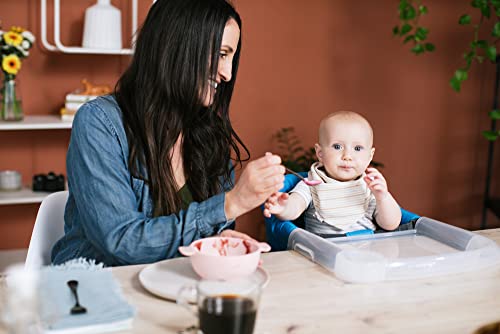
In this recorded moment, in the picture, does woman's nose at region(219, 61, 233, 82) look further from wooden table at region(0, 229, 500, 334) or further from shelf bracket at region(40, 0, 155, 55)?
shelf bracket at region(40, 0, 155, 55)

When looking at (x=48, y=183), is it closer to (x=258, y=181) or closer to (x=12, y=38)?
(x=12, y=38)

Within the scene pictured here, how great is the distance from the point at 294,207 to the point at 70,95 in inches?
64.4

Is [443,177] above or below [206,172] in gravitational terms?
below

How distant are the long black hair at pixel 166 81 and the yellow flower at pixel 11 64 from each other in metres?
1.51

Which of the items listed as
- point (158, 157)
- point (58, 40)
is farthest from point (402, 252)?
point (58, 40)

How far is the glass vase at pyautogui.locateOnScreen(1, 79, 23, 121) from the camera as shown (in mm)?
3150

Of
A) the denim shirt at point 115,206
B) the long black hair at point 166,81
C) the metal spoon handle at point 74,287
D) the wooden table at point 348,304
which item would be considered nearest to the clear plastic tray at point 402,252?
the wooden table at point 348,304

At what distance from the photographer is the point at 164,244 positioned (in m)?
1.55

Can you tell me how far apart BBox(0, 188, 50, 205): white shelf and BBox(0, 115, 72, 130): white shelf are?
317mm

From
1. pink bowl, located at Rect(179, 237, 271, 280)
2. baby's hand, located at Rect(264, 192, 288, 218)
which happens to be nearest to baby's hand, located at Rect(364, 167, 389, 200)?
baby's hand, located at Rect(264, 192, 288, 218)

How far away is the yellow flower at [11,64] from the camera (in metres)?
3.08

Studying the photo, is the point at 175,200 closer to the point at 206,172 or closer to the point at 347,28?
the point at 206,172

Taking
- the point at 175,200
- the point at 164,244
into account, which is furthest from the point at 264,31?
the point at 164,244

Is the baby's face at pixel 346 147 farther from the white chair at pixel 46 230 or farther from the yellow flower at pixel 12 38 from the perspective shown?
the yellow flower at pixel 12 38
